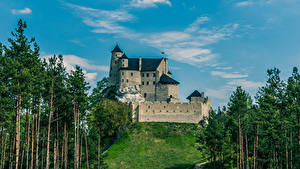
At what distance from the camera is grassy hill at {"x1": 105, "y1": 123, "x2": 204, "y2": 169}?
6278 cm

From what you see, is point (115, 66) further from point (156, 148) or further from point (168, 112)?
point (156, 148)

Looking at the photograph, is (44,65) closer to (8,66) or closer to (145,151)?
(8,66)

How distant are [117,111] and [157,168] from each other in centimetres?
2287

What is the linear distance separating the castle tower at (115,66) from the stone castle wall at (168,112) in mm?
14318

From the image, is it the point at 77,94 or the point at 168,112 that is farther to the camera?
the point at 168,112

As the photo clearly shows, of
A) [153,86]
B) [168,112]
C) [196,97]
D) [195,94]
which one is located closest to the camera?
[168,112]

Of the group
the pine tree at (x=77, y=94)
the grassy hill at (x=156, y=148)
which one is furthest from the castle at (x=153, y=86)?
the pine tree at (x=77, y=94)

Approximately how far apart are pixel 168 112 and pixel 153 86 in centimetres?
1353

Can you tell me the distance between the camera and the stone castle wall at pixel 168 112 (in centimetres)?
8288

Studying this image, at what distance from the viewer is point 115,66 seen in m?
95.6

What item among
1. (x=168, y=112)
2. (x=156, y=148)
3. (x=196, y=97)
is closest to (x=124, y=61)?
(x=168, y=112)

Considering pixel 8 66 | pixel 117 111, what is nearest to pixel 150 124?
pixel 117 111

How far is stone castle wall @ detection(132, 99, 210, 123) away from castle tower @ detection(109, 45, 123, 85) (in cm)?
1432

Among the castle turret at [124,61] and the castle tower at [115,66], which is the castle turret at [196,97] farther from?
the castle tower at [115,66]
